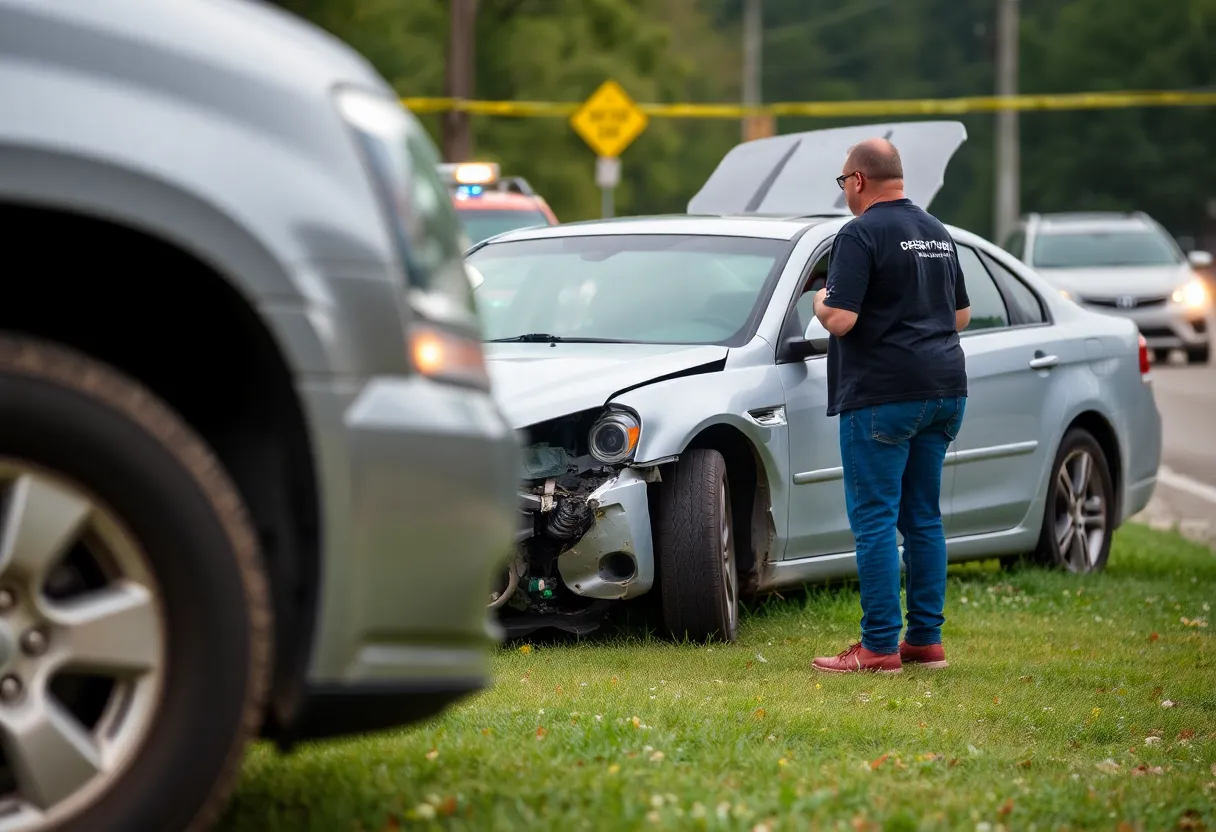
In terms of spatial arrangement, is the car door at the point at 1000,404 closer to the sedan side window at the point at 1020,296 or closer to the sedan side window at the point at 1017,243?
the sedan side window at the point at 1020,296

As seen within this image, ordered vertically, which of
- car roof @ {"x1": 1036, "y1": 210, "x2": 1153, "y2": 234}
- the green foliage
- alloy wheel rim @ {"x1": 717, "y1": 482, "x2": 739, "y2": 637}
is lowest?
the green foliage

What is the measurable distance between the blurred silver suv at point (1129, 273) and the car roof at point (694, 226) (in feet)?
48.2

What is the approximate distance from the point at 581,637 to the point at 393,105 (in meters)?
3.58

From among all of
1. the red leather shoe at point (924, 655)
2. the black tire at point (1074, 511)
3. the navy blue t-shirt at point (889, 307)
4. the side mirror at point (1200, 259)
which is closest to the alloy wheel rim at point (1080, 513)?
the black tire at point (1074, 511)

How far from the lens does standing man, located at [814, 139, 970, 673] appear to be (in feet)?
19.4

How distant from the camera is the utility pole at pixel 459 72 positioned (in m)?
24.6

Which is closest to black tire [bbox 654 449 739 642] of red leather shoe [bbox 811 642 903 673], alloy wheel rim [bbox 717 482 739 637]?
alloy wheel rim [bbox 717 482 739 637]

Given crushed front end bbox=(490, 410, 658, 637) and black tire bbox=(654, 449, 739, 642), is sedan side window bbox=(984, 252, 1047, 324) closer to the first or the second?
black tire bbox=(654, 449, 739, 642)

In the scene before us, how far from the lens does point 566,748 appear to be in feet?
14.4

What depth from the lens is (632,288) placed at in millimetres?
7184

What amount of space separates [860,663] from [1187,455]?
918 centimetres

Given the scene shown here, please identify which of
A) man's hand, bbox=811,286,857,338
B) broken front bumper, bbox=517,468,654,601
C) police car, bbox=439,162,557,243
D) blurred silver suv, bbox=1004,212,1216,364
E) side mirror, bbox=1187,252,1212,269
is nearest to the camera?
man's hand, bbox=811,286,857,338

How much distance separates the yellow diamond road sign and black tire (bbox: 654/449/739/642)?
15.6 m

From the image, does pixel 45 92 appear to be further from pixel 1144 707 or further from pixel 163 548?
pixel 1144 707
